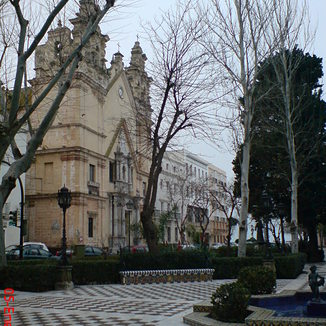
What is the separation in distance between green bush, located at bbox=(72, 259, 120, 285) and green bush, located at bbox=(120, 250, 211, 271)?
49cm

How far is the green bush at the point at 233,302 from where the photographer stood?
27.8ft

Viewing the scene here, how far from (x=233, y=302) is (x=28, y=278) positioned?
10.6 m

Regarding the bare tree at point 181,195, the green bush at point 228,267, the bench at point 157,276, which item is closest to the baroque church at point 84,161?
the bare tree at point 181,195

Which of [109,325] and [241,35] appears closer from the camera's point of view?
[109,325]

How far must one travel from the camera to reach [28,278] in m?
16.9

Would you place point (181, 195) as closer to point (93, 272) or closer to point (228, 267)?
point (228, 267)

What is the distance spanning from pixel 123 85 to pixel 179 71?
102ft

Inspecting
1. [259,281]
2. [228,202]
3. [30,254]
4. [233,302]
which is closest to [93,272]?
[259,281]

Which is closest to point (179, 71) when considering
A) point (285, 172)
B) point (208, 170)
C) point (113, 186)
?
point (285, 172)

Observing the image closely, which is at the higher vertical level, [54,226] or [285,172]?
[285,172]

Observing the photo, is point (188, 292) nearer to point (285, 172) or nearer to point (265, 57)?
point (265, 57)

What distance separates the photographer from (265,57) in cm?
2136

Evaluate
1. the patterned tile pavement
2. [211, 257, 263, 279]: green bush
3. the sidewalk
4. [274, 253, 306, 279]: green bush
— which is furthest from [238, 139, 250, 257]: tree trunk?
the sidewalk

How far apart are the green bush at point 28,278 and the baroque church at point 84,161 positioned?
18765 millimetres
